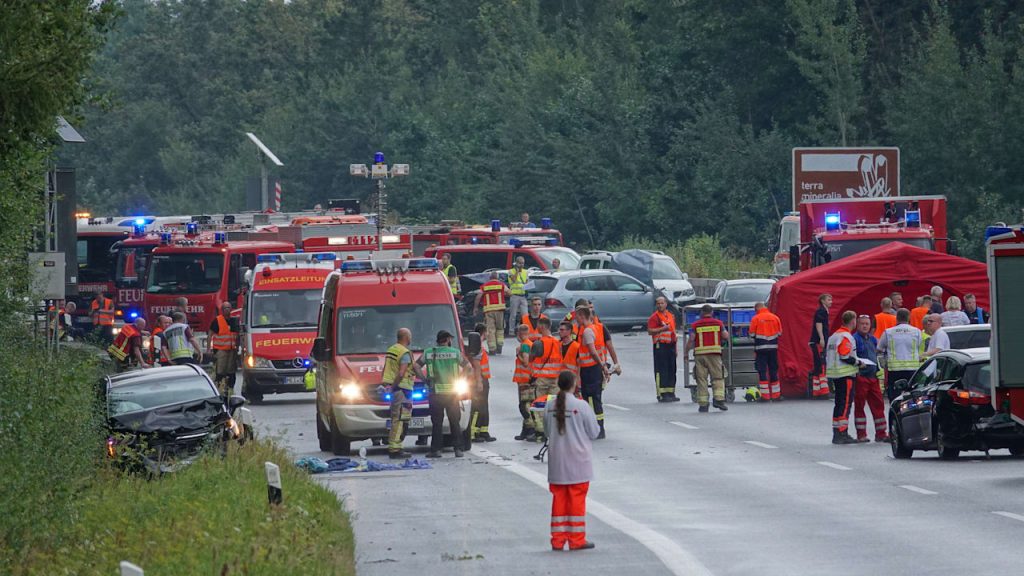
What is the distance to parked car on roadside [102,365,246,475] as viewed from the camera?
20.6m

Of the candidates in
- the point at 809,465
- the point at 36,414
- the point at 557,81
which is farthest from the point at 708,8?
the point at 36,414

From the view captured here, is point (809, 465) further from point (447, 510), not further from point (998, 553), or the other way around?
point (998, 553)

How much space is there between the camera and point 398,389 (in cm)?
2270

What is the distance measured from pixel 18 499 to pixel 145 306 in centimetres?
→ 2443

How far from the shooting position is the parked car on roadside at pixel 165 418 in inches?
810

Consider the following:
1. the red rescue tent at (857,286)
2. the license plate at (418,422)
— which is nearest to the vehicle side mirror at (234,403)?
the license plate at (418,422)

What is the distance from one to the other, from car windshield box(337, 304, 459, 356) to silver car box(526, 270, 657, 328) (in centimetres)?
1724

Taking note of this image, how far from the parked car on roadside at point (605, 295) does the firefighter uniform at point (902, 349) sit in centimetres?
1589

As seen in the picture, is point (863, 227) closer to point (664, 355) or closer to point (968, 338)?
point (664, 355)

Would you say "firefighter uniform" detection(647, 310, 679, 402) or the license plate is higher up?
"firefighter uniform" detection(647, 310, 679, 402)

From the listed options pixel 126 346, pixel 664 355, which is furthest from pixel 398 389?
pixel 126 346

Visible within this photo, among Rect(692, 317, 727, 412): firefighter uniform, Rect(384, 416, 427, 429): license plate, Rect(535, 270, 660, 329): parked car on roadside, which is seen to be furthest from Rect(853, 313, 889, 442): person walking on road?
Rect(535, 270, 660, 329): parked car on roadside

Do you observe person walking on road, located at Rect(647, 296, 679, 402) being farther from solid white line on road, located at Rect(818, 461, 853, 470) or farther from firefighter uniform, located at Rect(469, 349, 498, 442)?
solid white line on road, located at Rect(818, 461, 853, 470)

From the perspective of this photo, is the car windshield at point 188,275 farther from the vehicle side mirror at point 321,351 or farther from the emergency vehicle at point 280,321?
the vehicle side mirror at point 321,351
